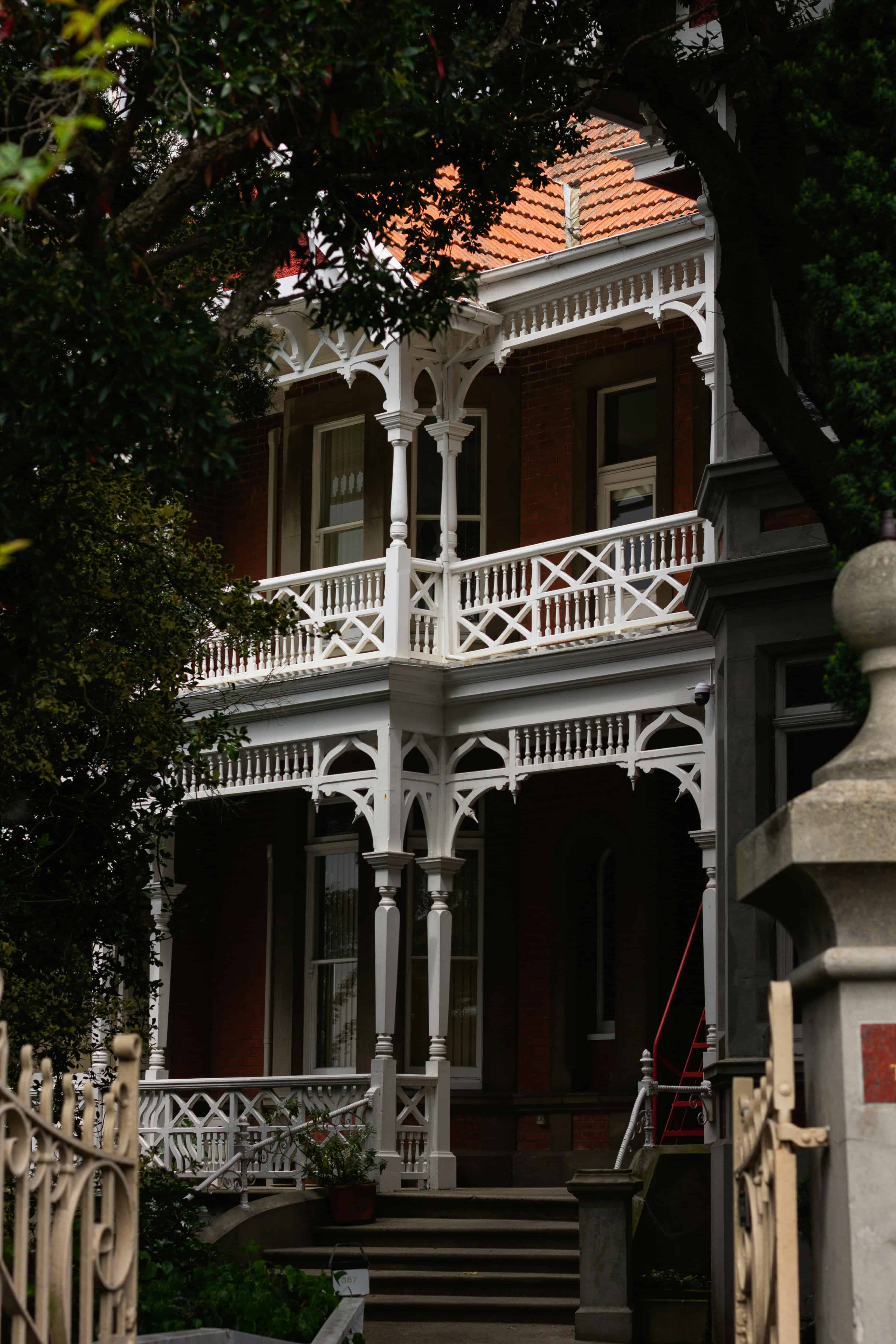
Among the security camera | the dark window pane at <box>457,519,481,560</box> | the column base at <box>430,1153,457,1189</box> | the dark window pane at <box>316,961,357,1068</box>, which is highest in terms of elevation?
the dark window pane at <box>457,519,481,560</box>

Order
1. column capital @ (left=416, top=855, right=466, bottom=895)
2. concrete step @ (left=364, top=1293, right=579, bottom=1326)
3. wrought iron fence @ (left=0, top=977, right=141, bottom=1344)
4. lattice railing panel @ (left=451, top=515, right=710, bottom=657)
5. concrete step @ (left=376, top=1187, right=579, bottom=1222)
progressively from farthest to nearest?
column capital @ (left=416, top=855, right=466, bottom=895), lattice railing panel @ (left=451, top=515, right=710, bottom=657), concrete step @ (left=376, top=1187, right=579, bottom=1222), concrete step @ (left=364, top=1293, right=579, bottom=1326), wrought iron fence @ (left=0, top=977, right=141, bottom=1344)

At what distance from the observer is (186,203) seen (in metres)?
7.45

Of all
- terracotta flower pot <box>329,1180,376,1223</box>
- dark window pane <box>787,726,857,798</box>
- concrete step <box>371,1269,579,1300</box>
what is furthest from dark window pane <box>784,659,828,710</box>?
terracotta flower pot <box>329,1180,376,1223</box>

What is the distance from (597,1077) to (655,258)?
700 centimetres

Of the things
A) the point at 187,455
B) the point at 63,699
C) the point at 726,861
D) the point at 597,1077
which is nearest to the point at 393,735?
the point at 597,1077

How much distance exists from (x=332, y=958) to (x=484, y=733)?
12.2 ft

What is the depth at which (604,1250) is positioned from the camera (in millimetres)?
11852

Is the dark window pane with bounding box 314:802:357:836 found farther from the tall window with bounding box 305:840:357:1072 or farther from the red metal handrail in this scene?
the red metal handrail

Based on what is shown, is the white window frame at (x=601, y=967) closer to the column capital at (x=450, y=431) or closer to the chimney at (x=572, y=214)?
the column capital at (x=450, y=431)

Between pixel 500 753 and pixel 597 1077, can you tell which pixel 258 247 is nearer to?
pixel 500 753

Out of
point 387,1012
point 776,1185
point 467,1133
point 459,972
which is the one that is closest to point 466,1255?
point 387,1012

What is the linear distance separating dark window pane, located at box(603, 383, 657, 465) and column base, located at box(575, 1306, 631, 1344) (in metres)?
8.20

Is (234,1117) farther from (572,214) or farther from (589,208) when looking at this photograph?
(589,208)

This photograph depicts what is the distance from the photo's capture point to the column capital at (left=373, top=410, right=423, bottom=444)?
54.4 ft
